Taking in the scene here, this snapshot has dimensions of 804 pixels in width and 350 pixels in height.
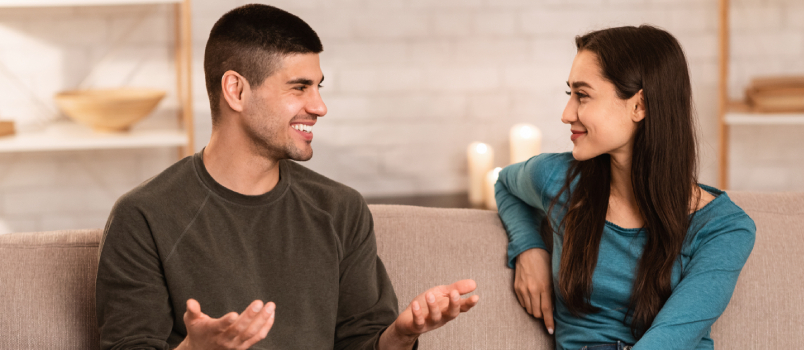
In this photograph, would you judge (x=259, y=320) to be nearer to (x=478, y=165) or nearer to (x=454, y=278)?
(x=454, y=278)

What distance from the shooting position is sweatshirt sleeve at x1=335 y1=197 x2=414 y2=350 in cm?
135

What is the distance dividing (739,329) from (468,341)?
56 cm

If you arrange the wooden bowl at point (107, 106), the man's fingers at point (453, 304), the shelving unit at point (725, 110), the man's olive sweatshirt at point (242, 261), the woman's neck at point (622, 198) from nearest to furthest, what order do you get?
the man's fingers at point (453, 304) < the man's olive sweatshirt at point (242, 261) < the woman's neck at point (622, 198) < the wooden bowl at point (107, 106) < the shelving unit at point (725, 110)

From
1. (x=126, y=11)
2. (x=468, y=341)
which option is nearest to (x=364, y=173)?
(x=126, y=11)

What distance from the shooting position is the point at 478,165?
8.55 ft

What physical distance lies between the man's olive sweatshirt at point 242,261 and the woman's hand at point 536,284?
0.29 meters

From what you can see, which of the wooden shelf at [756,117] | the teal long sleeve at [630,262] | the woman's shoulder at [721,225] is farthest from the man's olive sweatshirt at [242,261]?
the wooden shelf at [756,117]

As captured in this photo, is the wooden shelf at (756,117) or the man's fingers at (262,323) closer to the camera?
the man's fingers at (262,323)

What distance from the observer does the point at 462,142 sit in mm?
2834

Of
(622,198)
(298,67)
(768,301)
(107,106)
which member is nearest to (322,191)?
(298,67)

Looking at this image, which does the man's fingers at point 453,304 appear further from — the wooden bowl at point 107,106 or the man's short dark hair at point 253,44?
the wooden bowl at point 107,106

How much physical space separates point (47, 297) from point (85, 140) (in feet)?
3.43

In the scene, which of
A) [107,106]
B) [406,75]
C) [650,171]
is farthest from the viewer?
[406,75]

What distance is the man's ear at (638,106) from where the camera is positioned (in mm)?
1304
